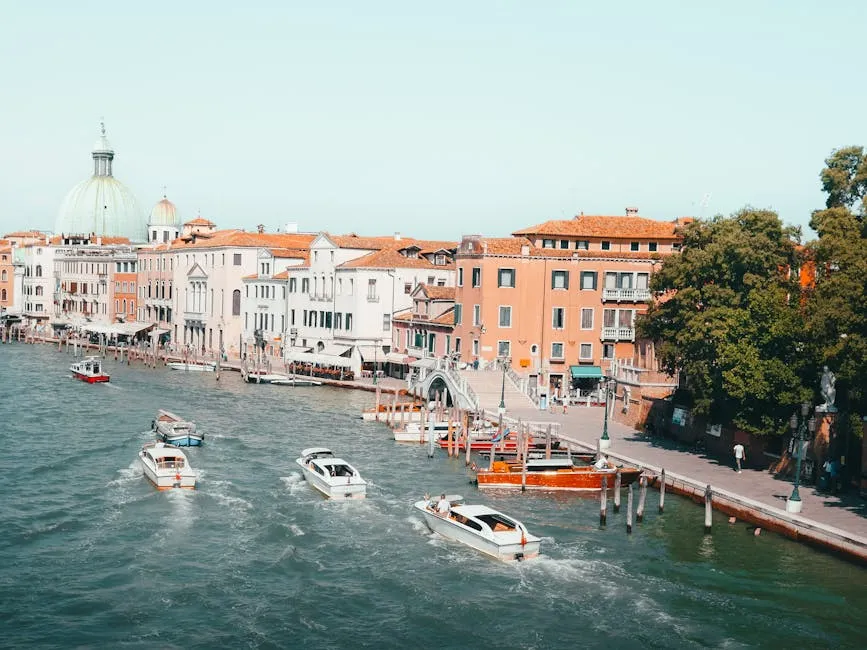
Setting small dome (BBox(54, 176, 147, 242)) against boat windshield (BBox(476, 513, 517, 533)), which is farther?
small dome (BBox(54, 176, 147, 242))

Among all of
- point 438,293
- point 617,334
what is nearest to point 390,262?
point 438,293

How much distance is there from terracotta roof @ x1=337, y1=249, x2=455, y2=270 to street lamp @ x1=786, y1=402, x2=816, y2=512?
154ft

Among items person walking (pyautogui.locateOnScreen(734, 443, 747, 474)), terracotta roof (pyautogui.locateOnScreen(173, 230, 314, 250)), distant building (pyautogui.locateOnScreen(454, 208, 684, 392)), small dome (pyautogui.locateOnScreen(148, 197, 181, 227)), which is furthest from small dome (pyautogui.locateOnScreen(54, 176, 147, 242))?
person walking (pyautogui.locateOnScreen(734, 443, 747, 474))

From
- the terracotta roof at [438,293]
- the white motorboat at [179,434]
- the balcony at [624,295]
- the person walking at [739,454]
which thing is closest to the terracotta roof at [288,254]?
the terracotta roof at [438,293]

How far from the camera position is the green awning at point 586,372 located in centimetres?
6862

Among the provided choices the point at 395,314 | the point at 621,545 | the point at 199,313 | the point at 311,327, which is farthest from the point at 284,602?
the point at 199,313

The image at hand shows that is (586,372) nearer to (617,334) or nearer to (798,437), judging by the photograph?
(617,334)

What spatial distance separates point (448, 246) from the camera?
92.2 m

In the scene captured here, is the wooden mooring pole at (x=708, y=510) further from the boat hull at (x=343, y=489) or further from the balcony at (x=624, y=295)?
the balcony at (x=624, y=295)

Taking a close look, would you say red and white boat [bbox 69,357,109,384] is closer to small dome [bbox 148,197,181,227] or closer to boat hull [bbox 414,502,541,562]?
boat hull [bbox 414,502,541,562]

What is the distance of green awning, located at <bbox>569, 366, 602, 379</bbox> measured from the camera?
6862 cm

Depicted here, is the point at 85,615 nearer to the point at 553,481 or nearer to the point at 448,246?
the point at 553,481

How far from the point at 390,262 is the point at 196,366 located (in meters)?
22.1

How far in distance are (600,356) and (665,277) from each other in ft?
67.5
